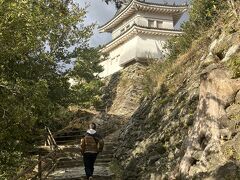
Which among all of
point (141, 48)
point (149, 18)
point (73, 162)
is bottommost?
point (73, 162)

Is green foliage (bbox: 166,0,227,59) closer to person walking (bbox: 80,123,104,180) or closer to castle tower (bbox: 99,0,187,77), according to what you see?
person walking (bbox: 80,123,104,180)

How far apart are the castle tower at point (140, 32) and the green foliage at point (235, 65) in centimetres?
2600

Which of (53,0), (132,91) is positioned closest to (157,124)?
(53,0)

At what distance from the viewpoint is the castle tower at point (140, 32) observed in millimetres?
36409

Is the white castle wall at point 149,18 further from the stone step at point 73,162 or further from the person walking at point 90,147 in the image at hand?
the person walking at point 90,147

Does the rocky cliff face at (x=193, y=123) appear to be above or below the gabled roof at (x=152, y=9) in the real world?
below

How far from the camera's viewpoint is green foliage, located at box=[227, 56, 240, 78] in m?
9.07

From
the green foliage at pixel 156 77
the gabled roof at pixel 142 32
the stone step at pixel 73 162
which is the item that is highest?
the gabled roof at pixel 142 32

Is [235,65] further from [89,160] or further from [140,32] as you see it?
[140,32]

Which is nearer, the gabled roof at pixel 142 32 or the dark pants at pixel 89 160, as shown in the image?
the dark pants at pixel 89 160

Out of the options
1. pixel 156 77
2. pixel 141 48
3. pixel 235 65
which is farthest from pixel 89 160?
pixel 141 48

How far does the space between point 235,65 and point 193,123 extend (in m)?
1.99

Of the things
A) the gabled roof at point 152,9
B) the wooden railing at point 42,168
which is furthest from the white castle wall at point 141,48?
the wooden railing at point 42,168

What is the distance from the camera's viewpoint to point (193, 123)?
33.2 feet
